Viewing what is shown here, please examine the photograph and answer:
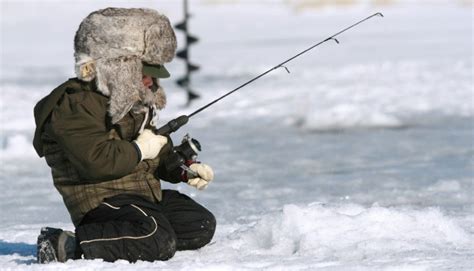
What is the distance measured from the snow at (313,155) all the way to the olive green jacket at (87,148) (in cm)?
32

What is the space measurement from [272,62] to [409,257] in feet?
44.8

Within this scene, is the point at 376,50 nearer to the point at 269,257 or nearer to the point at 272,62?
the point at 272,62

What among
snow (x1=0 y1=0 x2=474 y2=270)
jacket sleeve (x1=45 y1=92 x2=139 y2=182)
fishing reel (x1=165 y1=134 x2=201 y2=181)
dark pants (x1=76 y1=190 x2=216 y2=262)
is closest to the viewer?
jacket sleeve (x1=45 y1=92 x2=139 y2=182)

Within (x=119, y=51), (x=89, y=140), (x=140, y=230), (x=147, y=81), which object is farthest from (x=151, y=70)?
(x=140, y=230)

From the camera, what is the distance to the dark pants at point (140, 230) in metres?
3.93

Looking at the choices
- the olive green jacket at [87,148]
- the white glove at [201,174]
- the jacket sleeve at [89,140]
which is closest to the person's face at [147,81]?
the olive green jacket at [87,148]

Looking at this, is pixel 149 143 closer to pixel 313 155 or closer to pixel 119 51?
pixel 119 51

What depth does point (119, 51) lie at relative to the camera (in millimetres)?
3984

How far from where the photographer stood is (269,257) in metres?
3.91

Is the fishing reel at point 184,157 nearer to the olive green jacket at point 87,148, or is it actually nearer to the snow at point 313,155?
the olive green jacket at point 87,148

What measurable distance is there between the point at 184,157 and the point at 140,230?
1.22ft

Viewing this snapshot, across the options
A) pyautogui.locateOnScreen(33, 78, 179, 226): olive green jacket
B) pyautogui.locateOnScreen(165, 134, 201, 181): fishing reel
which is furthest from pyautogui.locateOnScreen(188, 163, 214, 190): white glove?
pyautogui.locateOnScreen(33, 78, 179, 226): olive green jacket

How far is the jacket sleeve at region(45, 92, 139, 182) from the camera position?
383 cm

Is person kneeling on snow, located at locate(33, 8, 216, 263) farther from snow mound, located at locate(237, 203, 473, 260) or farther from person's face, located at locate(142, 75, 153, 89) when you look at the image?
snow mound, located at locate(237, 203, 473, 260)
